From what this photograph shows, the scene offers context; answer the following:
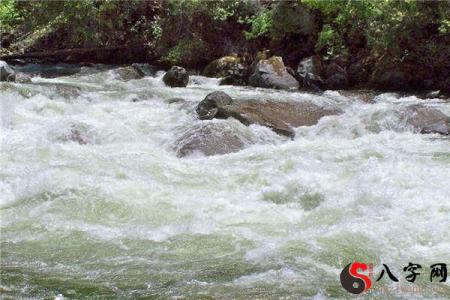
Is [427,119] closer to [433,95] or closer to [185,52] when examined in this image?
[433,95]

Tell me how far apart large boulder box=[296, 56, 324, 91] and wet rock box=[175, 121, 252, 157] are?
16.4 ft

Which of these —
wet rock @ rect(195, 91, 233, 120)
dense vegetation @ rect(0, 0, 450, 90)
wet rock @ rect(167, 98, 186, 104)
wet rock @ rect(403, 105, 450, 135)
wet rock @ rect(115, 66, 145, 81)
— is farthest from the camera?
wet rock @ rect(115, 66, 145, 81)

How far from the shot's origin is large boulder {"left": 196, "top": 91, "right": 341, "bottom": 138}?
8672 mm

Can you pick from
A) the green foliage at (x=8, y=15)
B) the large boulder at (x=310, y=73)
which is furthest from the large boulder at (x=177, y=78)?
the green foliage at (x=8, y=15)

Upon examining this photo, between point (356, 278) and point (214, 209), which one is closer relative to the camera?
point (356, 278)

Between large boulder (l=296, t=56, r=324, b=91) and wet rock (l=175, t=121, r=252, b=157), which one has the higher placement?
large boulder (l=296, t=56, r=324, b=91)

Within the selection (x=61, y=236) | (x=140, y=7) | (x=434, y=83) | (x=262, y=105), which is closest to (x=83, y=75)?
(x=140, y=7)

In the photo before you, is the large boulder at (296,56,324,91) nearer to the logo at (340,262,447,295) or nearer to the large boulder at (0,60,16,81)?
the large boulder at (0,60,16,81)

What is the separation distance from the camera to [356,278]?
3.59m

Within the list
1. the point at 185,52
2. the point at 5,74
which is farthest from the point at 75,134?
the point at 185,52

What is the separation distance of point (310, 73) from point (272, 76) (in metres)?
0.92

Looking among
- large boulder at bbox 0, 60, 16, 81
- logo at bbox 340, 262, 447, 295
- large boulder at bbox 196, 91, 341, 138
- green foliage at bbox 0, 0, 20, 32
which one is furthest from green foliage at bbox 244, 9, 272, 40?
logo at bbox 340, 262, 447, 295

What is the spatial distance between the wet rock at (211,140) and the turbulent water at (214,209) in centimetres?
13

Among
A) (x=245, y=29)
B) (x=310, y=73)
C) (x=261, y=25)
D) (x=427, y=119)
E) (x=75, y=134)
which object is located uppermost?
(x=261, y=25)
